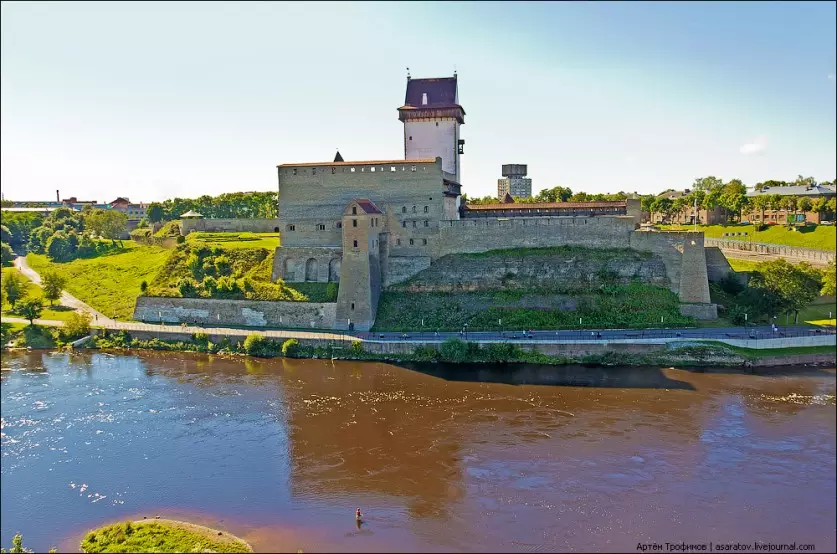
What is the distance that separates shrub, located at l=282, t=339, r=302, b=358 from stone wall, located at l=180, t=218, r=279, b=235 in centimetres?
1542

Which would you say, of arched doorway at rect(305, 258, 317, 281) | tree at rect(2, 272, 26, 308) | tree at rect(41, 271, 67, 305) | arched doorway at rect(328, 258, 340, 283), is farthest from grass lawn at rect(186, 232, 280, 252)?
tree at rect(2, 272, 26, 308)

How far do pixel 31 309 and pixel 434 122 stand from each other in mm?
22707

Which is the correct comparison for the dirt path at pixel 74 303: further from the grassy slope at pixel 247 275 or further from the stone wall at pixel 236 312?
the grassy slope at pixel 247 275

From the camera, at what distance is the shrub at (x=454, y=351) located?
23281mm

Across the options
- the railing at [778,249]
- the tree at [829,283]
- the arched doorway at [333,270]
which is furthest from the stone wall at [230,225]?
the tree at [829,283]

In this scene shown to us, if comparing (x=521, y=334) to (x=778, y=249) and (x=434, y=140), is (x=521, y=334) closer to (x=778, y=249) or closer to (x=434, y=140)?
(x=434, y=140)

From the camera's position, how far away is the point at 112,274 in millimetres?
37000

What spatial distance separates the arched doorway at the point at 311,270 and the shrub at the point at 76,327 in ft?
34.7

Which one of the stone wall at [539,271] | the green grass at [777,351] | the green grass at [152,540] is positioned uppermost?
the stone wall at [539,271]

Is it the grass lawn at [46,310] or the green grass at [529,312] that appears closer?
the green grass at [529,312]

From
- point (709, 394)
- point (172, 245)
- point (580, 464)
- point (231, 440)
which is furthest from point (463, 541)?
point (172, 245)

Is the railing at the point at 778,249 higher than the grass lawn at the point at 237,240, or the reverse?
the grass lawn at the point at 237,240

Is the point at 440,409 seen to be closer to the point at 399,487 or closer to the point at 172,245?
the point at 399,487

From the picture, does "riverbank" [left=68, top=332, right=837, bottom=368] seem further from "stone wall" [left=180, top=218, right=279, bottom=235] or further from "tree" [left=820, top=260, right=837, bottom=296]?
"stone wall" [left=180, top=218, right=279, bottom=235]
